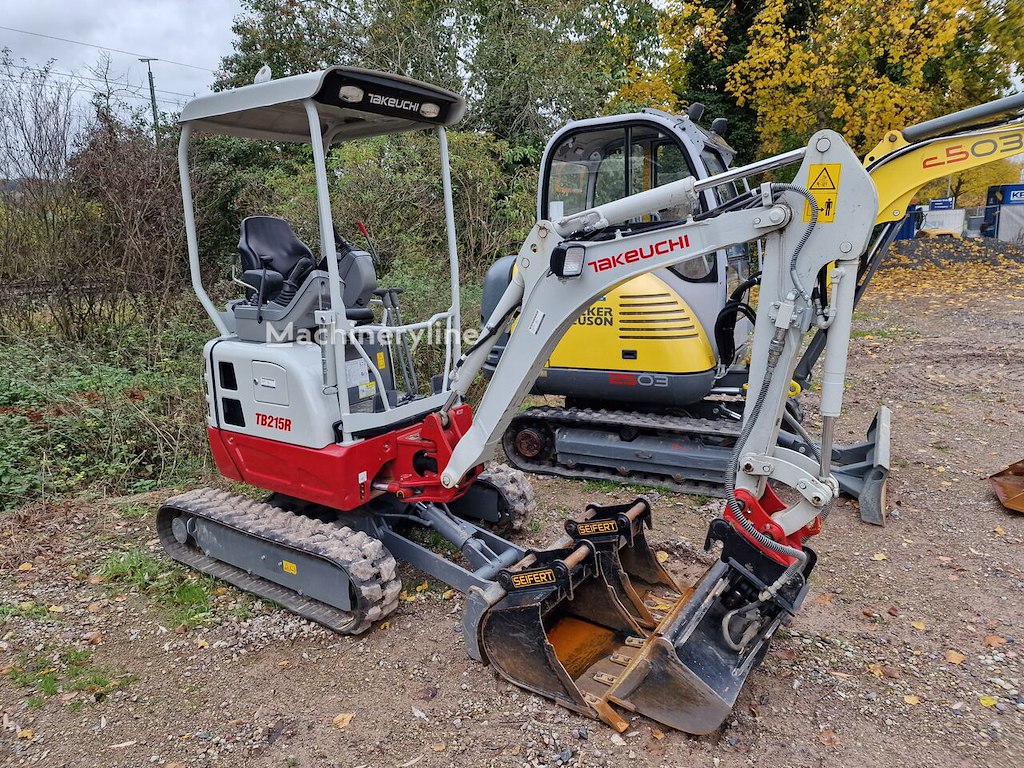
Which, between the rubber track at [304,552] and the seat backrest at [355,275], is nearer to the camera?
the rubber track at [304,552]

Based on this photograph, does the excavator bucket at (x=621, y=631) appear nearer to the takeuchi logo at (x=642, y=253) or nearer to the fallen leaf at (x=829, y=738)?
the fallen leaf at (x=829, y=738)

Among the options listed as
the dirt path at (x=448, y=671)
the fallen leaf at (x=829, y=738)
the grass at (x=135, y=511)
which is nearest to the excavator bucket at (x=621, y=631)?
the dirt path at (x=448, y=671)

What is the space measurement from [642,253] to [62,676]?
11.8 ft

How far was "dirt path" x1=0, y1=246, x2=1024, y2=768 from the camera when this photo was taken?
10.1 feet

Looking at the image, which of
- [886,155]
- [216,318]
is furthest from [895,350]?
[216,318]

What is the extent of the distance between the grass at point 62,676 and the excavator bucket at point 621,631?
74.7 inches

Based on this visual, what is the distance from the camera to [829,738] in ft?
10.1

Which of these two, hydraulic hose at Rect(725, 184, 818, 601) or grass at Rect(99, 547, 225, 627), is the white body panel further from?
hydraulic hose at Rect(725, 184, 818, 601)

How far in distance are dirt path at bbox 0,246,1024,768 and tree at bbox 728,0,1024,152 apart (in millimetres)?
11591

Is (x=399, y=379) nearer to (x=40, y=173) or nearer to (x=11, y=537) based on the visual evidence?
(x=11, y=537)


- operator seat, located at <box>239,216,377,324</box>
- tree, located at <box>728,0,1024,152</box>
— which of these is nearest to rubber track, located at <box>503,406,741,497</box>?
operator seat, located at <box>239,216,377,324</box>

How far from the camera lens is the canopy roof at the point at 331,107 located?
11.8 ft

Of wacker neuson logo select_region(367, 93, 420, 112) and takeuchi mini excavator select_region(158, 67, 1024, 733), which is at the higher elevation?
wacker neuson logo select_region(367, 93, 420, 112)

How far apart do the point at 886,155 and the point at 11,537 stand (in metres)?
6.04
